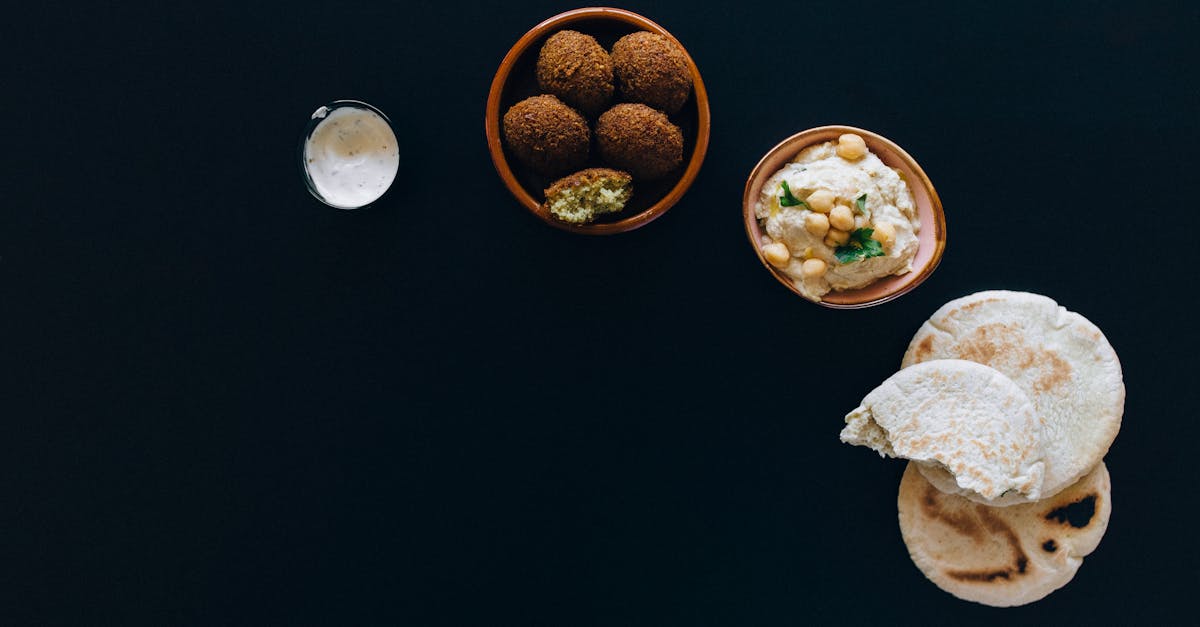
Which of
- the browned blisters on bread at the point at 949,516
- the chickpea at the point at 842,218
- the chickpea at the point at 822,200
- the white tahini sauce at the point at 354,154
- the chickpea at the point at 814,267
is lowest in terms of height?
the browned blisters on bread at the point at 949,516

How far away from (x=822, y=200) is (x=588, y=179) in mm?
710

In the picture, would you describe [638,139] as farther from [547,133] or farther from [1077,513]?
[1077,513]

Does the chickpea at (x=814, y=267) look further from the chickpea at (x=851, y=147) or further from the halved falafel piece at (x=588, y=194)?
the halved falafel piece at (x=588, y=194)

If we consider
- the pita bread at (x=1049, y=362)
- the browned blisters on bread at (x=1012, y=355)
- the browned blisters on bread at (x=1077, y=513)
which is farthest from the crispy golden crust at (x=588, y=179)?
the browned blisters on bread at (x=1077, y=513)

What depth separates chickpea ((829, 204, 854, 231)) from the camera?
2.47 meters

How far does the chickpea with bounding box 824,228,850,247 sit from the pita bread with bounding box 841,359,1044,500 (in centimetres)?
52

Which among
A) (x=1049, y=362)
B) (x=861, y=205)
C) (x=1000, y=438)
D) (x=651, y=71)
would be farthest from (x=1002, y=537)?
(x=651, y=71)

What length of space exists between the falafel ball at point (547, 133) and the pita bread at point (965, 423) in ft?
4.15

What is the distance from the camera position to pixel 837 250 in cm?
257

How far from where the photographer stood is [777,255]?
8.47ft

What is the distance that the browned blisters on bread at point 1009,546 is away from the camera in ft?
9.56

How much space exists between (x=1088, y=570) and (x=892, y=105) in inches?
71.6

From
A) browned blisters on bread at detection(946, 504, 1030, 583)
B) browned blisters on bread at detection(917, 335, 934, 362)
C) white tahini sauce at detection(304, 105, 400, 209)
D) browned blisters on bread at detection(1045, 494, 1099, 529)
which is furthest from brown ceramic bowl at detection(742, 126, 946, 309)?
white tahini sauce at detection(304, 105, 400, 209)

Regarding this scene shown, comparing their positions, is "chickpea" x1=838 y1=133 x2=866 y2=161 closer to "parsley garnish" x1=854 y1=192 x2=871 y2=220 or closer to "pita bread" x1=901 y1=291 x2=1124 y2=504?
"parsley garnish" x1=854 y1=192 x2=871 y2=220
